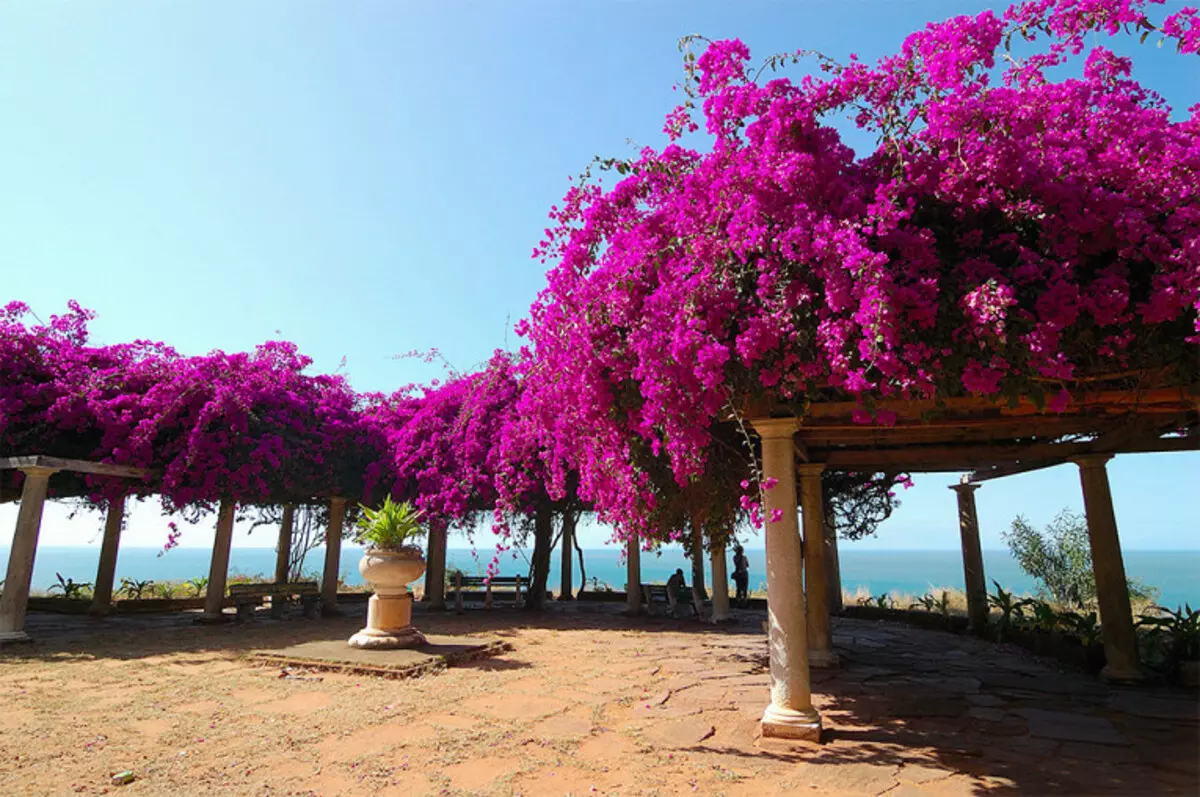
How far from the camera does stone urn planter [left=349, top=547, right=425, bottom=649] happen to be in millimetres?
8688

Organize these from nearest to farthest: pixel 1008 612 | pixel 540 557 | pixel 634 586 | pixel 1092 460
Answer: pixel 1092 460
pixel 1008 612
pixel 634 586
pixel 540 557

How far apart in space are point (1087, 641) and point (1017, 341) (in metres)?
6.81

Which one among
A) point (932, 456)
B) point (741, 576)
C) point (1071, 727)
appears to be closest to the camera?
point (1071, 727)

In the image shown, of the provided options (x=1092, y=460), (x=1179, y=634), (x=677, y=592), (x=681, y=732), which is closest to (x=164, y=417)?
(x=681, y=732)

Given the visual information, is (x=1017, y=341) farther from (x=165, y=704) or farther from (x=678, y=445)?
(x=165, y=704)

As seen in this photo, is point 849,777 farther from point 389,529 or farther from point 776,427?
point 389,529

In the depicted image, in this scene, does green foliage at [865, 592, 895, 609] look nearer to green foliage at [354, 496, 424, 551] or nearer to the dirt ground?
the dirt ground

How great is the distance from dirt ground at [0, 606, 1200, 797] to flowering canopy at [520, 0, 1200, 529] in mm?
2172

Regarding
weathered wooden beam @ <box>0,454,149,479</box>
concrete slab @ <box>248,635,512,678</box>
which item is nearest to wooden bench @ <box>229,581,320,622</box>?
weathered wooden beam @ <box>0,454,149,479</box>

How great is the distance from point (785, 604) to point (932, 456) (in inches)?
157

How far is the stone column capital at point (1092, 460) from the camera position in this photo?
7.87m

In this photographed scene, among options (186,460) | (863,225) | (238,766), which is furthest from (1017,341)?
(186,460)

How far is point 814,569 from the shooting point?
838 cm

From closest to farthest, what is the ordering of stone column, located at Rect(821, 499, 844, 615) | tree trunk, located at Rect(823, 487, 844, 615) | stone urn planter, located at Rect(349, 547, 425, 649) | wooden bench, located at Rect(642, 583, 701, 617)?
1. stone urn planter, located at Rect(349, 547, 425, 649)
2. tree trunk, located at Rect(823, 487, 844, 615)
3. stone column, located at Rect(821, 499, 844, 615)
4. wooden bench, located at Rect(642, 583, 701, 617)
